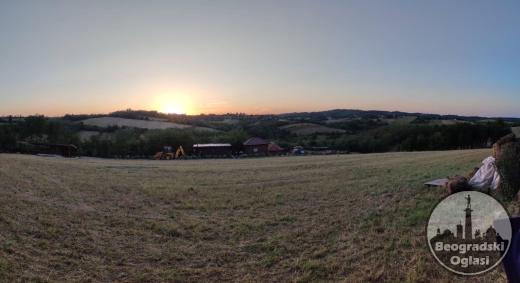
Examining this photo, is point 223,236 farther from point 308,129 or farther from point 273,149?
point 308,129

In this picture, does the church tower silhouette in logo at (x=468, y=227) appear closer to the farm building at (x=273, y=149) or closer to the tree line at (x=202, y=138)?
the tree line at (x=202, y=138)

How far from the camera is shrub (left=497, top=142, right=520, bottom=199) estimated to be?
353 inches

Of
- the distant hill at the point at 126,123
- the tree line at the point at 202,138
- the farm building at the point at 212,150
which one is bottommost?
the farm building at the point at 212,150

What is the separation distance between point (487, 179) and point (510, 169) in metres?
1.01

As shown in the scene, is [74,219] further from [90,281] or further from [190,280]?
[190,280]

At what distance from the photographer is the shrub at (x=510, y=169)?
29.4 feet

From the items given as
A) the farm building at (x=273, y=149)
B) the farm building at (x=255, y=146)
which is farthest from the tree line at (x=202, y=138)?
the farm building at (x=273, y=149)

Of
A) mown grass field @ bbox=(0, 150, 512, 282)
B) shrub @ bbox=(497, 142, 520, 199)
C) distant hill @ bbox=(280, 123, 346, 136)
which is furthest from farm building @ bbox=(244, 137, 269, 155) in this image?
shrub @ bbox=(497, 142, 520, 199)

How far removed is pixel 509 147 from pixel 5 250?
1134cm

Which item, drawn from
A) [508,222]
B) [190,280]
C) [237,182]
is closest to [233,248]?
[190,280]

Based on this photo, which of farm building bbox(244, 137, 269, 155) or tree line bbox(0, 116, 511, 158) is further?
farm building bbox(244, 137, 269, 155)

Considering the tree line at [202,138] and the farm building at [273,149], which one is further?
the farm building at [273,149]

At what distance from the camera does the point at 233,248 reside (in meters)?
8.94

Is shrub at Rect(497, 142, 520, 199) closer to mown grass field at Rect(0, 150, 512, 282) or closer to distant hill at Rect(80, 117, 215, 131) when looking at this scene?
mown grass field at Rect(0, 150, 512, 282)
